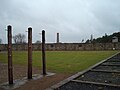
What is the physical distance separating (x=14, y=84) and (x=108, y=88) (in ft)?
10.7

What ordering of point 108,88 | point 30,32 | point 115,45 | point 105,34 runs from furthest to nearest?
point 105,34 → point 115,45 → point 30,32 → point 108,88

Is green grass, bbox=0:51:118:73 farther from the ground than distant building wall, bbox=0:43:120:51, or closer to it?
closer to it

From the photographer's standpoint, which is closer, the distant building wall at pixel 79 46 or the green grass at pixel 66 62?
the green grass at pixel 66 62

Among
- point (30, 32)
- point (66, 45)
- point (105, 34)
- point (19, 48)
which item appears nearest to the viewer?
point (30, 32)

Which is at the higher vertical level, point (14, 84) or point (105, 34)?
point (105, 34)

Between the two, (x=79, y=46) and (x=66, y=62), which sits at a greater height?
(x=79, y=46)

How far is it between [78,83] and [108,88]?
1.16m

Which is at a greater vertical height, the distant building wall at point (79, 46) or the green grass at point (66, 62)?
the distant building wall at point (79, 46)

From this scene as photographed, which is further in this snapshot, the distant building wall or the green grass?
the distant building wall

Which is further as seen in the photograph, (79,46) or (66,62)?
(79,46)

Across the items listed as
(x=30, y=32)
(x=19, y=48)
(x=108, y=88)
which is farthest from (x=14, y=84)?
(x=19, y=48)

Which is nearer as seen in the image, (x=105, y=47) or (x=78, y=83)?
(x=78, y=83)

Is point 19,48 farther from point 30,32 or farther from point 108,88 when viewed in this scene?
point 108,88

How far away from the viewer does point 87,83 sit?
6250 mm
